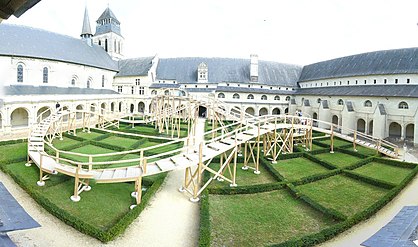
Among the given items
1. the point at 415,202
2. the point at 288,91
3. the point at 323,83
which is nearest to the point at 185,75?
the point at 288,91

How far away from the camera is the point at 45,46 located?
3806cm

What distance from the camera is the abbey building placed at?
104ft

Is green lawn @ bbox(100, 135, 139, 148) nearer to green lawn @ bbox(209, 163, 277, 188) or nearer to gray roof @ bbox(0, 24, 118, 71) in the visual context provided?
green lawn @ bbox(209, 163, 277, 188)

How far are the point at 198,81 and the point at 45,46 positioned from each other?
950 inches

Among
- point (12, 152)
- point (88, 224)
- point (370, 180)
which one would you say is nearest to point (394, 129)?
point (370, 180)

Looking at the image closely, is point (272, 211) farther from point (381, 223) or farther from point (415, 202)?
point (415, 202)

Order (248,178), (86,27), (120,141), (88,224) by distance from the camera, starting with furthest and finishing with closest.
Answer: (86,27) < (120,141) < (248,178) < (88,224)

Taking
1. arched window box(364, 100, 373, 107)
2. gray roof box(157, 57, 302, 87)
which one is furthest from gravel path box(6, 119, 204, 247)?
gray roof box(157, 57, 302, 87)

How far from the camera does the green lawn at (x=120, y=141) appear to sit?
2366 centimetres

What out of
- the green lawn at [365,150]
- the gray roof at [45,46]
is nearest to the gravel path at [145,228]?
the green lawn at [365,150]

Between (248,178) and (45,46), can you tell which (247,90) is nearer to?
(45,46)

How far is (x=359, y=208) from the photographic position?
12.7 m

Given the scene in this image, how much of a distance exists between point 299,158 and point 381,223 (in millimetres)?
10130

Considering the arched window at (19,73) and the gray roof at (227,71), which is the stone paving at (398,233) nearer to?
the arched window at (19,73)
